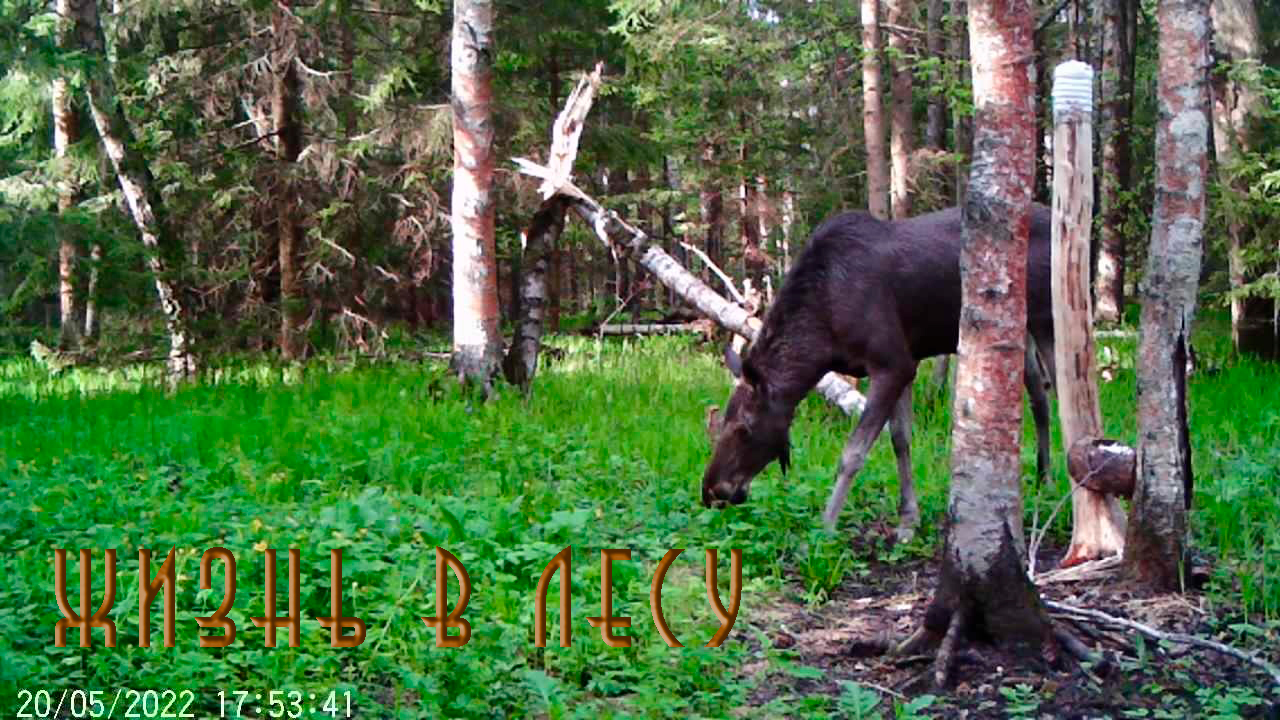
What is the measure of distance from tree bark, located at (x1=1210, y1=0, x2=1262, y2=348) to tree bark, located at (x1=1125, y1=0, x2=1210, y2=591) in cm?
1002

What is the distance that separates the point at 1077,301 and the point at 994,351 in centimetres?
168

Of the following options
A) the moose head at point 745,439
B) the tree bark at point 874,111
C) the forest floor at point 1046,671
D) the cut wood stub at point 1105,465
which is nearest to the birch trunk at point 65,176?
the tree bark at point 874,111

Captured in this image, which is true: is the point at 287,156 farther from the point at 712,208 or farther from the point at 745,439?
the point at 745,439

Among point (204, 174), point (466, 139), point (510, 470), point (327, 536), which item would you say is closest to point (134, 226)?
point (204, 174)

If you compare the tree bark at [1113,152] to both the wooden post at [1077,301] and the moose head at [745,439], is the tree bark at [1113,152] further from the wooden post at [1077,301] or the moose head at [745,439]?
the wooden post at [1077,301]

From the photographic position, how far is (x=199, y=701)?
15.4ft

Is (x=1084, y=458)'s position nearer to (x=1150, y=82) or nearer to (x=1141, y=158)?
(x=1150, y=82)

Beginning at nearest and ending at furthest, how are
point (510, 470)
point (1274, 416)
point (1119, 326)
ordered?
point (510, 470) → point (1274, 416) → point (1119, 326)

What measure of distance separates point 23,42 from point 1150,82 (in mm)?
21567

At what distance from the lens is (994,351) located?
5457 millimetres

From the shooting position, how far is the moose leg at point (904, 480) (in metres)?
8.20

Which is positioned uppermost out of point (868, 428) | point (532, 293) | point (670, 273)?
point (670, 273)
